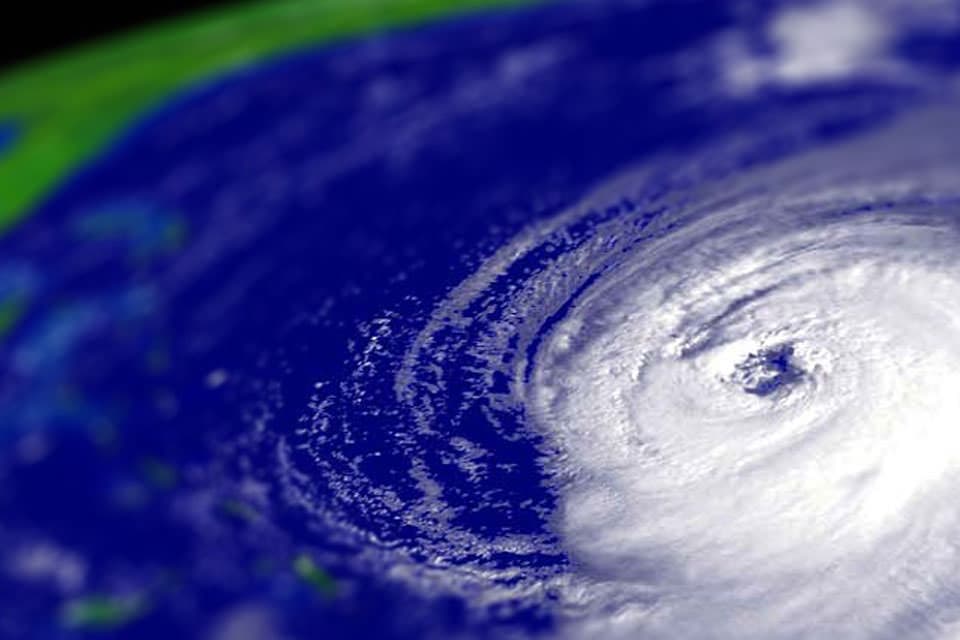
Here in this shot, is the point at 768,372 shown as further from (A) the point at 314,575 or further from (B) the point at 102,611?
(B) the point at 102,611

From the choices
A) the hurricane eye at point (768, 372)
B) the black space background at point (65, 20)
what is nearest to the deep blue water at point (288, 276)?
the hurricane eye at point (768, 372)

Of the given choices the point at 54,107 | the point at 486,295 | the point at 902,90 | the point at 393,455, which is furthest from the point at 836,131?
the point at 54,107

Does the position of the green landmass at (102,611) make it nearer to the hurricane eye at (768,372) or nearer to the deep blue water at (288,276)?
the deep blue water at (288,276)

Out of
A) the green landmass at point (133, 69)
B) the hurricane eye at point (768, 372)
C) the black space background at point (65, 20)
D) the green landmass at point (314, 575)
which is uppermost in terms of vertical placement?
the black space background at point (65, 20)

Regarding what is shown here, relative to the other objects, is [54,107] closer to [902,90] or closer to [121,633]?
[121,633]

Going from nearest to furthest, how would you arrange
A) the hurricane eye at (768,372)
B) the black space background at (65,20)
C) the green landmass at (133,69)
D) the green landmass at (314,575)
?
1. the green landmass at (314,575)
2. the hurricane eye at (768,372)
3. the green landmass at (133,69)
4. the black space background at (65,20)
